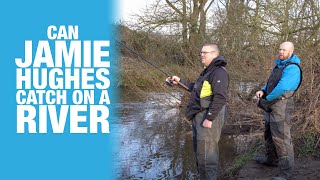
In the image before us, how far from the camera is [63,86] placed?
4.84 metres

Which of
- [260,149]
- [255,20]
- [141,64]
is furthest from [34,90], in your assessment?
[255,20]

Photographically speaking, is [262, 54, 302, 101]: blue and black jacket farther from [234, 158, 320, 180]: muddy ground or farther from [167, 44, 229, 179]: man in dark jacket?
[234, 158, 320, 180]: muddy ground

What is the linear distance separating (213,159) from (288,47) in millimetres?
1490

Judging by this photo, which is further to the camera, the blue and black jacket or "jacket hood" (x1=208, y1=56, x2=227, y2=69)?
the blue and black jacket

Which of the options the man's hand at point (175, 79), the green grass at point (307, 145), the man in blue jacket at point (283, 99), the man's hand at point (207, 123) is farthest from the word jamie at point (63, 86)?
the green grass at point (307, 145)

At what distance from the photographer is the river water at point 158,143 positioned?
629 cm

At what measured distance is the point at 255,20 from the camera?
29.9 feet

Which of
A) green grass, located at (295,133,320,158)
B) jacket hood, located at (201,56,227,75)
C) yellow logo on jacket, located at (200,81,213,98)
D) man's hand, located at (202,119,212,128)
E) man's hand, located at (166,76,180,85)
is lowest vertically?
A: green grass, located at (295,133,320,158)

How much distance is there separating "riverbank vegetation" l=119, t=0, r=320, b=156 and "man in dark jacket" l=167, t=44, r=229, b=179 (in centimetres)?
240

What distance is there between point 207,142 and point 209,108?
1.21ft

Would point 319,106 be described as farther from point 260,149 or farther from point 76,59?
point 76,59

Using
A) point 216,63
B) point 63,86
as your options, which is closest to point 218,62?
point 216,63

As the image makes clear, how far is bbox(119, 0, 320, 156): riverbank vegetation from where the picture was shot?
665 cm

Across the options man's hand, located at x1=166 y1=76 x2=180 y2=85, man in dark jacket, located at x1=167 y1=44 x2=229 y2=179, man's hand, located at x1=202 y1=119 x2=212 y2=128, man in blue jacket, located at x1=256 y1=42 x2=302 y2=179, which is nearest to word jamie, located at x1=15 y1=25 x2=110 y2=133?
man's hand, located at x1=166 y1=76 x2=180 y2=85
